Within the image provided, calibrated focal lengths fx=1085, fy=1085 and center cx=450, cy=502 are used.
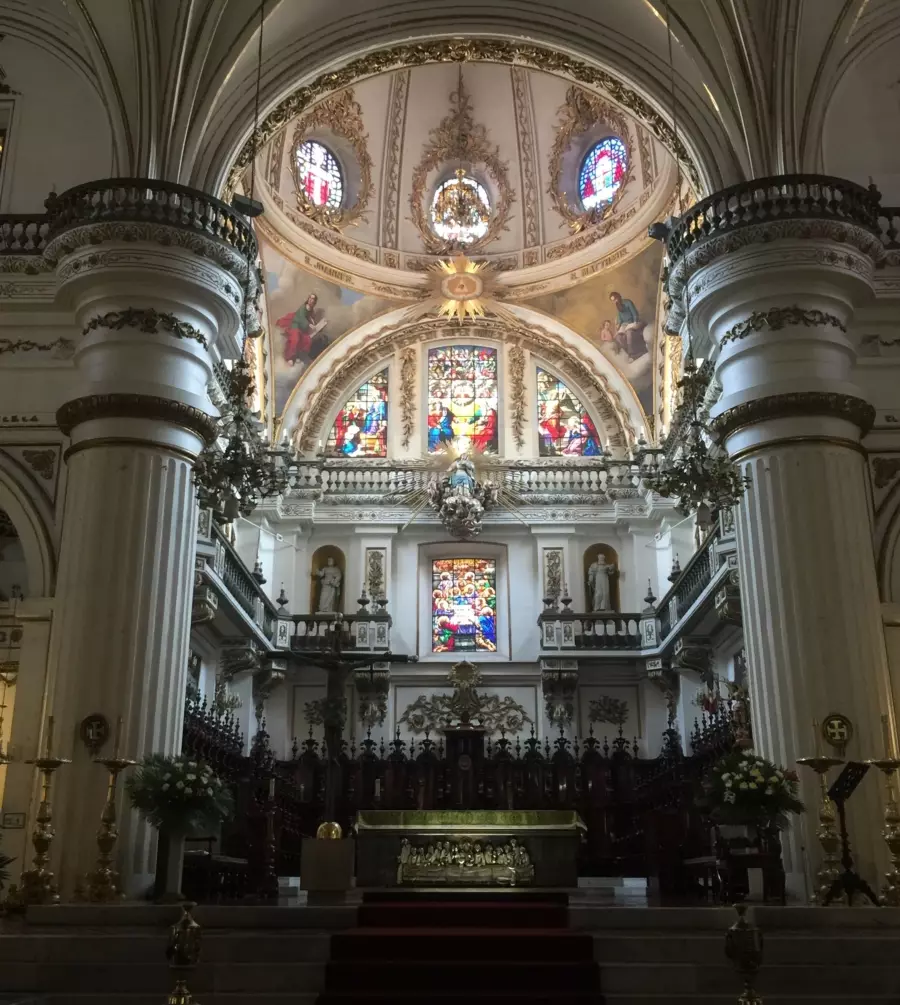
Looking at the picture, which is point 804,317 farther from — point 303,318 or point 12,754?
point 303,318

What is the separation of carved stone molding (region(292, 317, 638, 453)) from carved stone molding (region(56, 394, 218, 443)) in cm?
1207

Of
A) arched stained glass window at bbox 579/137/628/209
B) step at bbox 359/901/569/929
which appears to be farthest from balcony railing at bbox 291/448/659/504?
step at bbox 359/901/569/929

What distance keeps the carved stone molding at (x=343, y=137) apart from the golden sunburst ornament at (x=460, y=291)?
2374 millimetres

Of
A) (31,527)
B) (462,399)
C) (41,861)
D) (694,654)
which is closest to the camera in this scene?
(41,861)

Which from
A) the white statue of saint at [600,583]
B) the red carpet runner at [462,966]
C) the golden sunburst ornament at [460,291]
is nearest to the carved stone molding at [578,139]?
the golden sunburst ornament at [460,291]

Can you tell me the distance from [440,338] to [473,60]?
400 inches

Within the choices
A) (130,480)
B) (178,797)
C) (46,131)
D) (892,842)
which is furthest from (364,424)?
(892,842)

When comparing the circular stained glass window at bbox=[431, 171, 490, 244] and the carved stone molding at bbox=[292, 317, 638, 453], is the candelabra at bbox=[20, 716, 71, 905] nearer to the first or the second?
the carved stone molding at bbox=[292, 317, 638, 453]

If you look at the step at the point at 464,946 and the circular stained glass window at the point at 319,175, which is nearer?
the step at the point at 464,946

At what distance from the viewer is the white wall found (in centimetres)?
1672

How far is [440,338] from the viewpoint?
2777cm

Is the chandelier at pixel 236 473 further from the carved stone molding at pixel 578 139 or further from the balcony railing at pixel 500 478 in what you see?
the carved stone molding at pixel 578 139

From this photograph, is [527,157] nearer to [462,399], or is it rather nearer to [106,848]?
[462,399]

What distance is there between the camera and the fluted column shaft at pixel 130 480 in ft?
42.2
